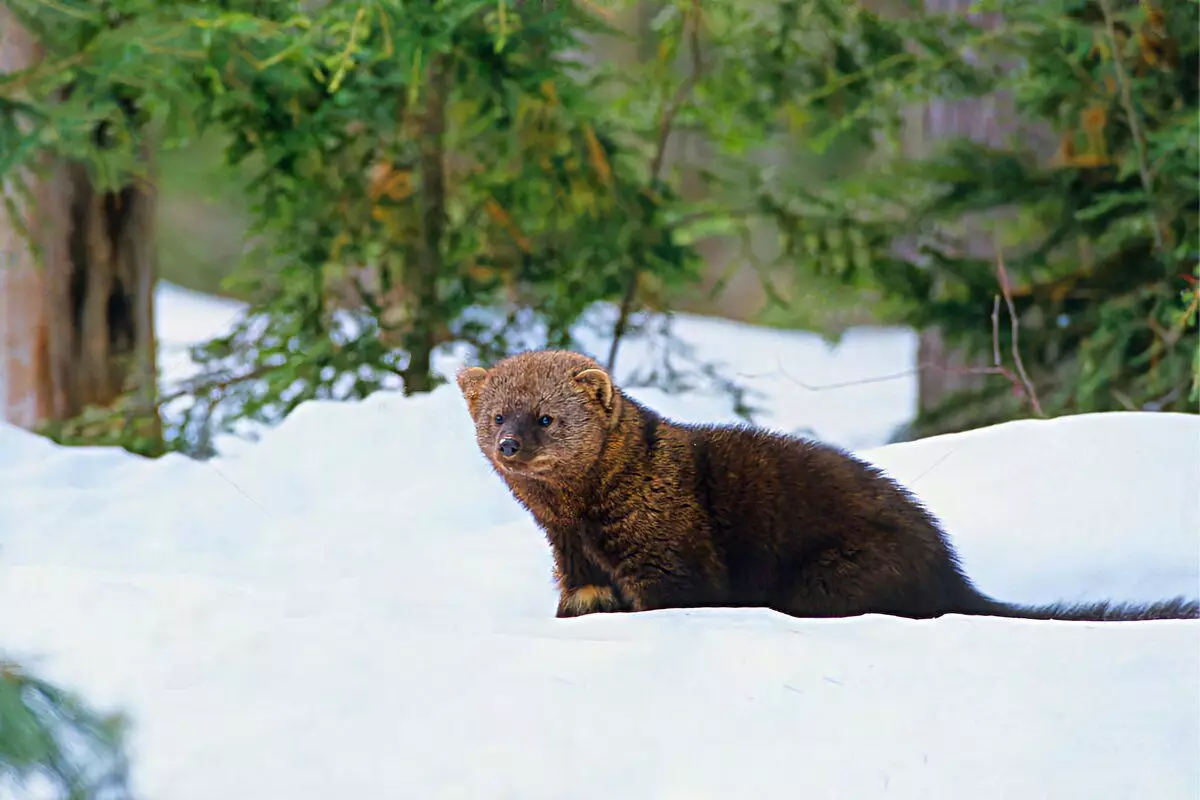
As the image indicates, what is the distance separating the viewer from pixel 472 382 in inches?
171

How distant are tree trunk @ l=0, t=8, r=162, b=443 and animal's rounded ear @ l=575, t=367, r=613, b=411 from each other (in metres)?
4.53

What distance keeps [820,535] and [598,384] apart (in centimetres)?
87

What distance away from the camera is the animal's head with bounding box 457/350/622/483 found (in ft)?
13.2

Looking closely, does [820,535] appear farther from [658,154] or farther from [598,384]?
[658,154]

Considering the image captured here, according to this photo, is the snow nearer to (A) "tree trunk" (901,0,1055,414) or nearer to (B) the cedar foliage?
(B) the cedar foliage

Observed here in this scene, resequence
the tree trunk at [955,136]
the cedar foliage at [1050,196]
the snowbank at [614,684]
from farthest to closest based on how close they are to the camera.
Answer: the tree trunk at [955,136] < the cedar foliage at [1050,196] < the snowbank at [614,684]

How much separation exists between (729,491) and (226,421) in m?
4.19

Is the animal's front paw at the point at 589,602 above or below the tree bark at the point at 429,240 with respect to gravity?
below

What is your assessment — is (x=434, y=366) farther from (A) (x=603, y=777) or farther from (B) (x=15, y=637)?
(A) (x=603, y=777)

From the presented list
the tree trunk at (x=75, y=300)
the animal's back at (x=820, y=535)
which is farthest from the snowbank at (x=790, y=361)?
the animal's back at (x=820, y=535)

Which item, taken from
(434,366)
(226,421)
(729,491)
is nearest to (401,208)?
(434,366)

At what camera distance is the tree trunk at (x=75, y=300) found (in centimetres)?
789

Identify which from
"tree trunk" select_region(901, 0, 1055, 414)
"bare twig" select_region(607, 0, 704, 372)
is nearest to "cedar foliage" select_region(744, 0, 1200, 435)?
"bare twig" select_region(607, 0, 704, 372)

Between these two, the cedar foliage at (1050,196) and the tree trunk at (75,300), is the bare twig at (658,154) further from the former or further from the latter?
the tree trunk at (75,300)
